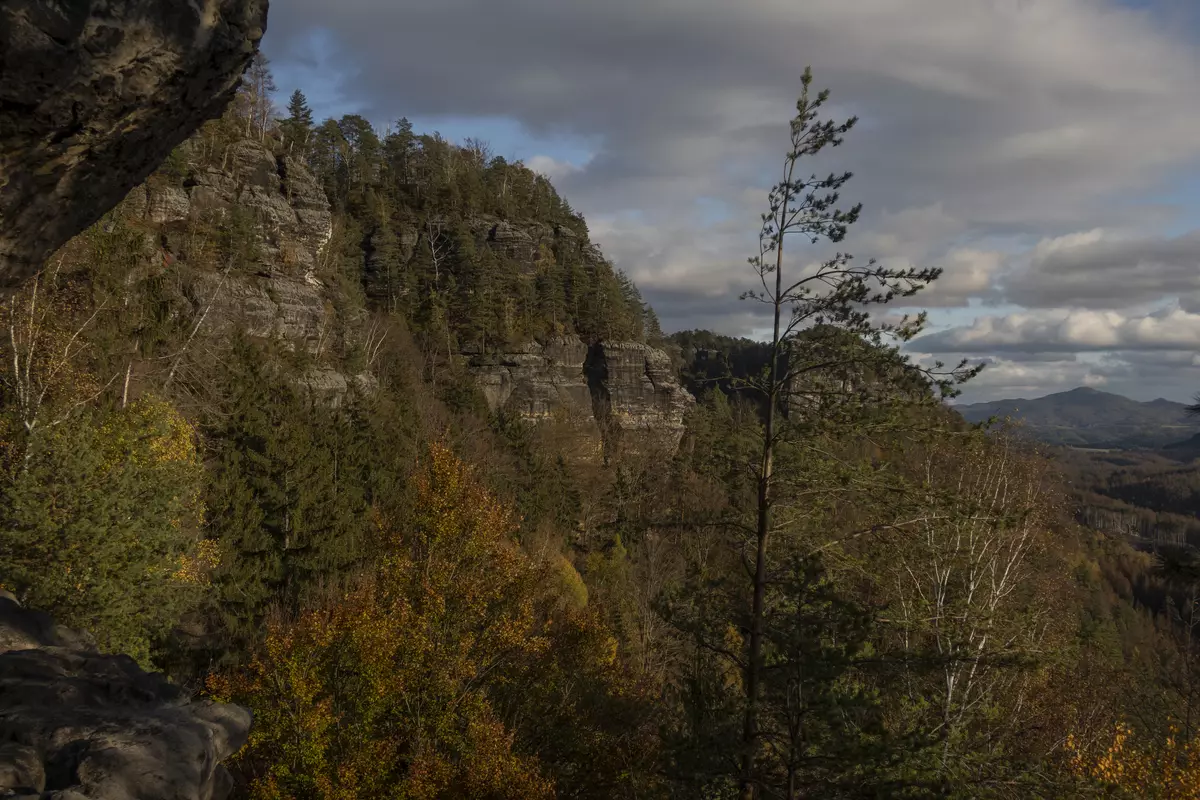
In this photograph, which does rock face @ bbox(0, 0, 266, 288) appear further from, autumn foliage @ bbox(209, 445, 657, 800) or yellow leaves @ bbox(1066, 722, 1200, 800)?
yellow leaves @ bbox(1066, 722, 1200, 800)

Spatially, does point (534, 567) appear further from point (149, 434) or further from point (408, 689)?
point (149, 434)

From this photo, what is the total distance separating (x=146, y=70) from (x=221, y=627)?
20.0 m

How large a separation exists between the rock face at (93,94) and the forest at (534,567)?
644 centimetres

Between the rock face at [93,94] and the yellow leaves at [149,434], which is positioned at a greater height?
the rock face at [93,94]

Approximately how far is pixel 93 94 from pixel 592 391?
5986 centimetres

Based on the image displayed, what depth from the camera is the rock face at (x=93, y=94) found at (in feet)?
16.4

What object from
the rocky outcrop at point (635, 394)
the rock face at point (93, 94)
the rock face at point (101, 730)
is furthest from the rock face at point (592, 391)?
the rock face at point (93, 94)

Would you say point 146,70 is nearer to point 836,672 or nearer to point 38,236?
point 38,236

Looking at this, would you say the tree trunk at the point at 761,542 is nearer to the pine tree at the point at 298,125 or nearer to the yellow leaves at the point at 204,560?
the yellow leaves at the point at 204,560

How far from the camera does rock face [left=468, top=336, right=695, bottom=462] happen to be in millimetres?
58719

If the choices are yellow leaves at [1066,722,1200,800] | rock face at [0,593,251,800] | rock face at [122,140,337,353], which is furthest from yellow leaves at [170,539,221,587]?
yellow leaves at [1066,722,1200,800]

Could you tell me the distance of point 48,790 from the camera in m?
5.79

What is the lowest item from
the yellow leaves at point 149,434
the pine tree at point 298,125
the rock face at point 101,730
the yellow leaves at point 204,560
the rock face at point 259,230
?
the yellow leaves at point 204,560

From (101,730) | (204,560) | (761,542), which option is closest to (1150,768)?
(761,542)
